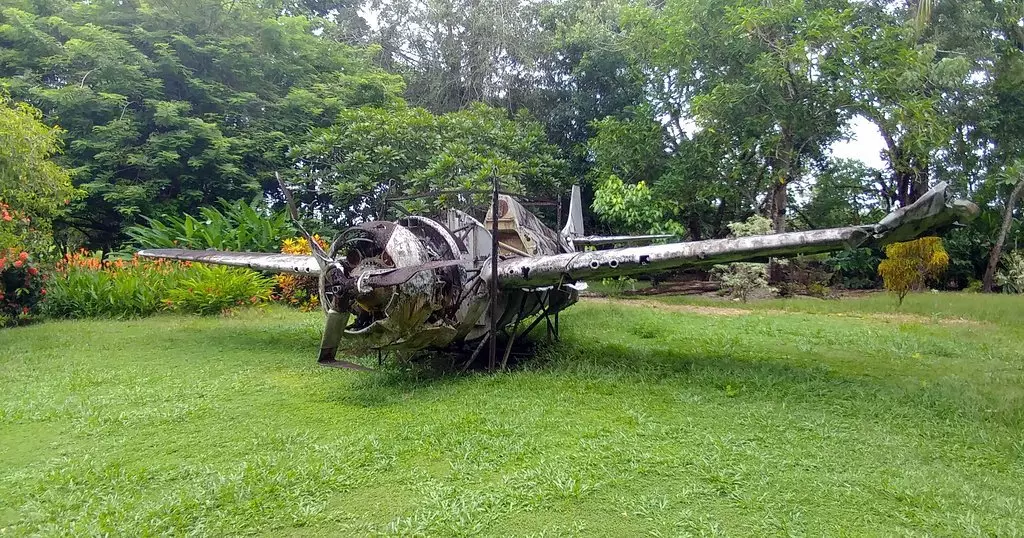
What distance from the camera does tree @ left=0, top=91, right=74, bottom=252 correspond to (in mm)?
7910

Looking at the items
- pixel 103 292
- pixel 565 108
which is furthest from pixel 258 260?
pixel 565 108

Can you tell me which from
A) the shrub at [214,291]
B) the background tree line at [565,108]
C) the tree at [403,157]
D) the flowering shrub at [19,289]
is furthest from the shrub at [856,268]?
the flowering shrub at [19,289]

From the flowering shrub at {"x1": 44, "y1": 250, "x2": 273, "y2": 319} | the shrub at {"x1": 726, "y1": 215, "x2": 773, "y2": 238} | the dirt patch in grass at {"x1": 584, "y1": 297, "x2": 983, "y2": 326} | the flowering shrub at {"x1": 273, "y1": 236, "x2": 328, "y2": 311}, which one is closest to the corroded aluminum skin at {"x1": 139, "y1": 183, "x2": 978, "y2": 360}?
the dirt patch in grass at {"x1": 584, "y1": 297, "x2": 983, "y2": 326}

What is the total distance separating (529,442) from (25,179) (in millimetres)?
8750

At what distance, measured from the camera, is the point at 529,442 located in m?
4.58

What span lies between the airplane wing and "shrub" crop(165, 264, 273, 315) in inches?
293

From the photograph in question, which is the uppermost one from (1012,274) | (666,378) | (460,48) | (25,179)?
(460,48)

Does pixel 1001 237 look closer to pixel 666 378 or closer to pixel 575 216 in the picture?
pixel 575 216

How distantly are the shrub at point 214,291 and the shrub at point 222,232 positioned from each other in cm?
187

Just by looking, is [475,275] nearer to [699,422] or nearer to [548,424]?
[548,424]

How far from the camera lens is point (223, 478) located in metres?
3.89

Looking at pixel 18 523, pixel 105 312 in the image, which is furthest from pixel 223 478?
pixel 105 312

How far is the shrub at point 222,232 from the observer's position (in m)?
14.1

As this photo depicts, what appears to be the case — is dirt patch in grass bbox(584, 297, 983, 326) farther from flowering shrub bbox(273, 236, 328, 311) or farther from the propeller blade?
the propeller blade
